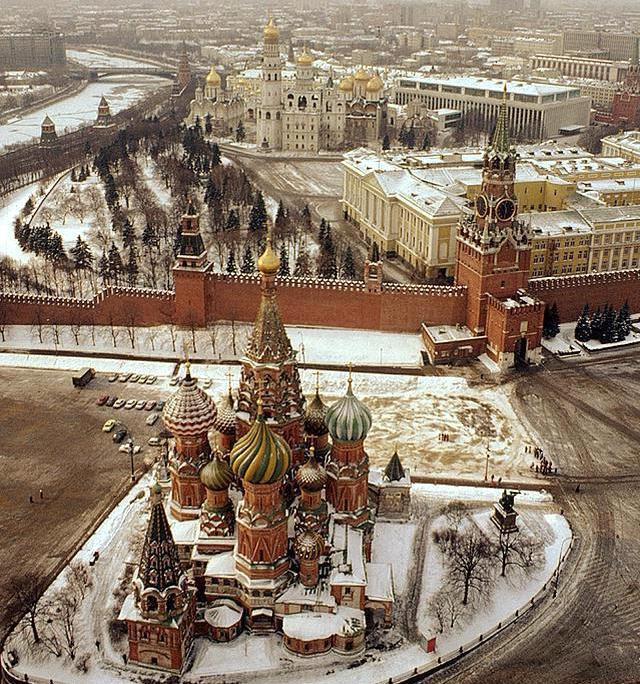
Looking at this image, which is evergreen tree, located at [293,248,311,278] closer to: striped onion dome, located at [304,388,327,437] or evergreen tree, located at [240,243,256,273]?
evergreen tree, located at [240,243,256,273]

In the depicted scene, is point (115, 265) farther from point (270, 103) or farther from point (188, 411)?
point (270, 103)

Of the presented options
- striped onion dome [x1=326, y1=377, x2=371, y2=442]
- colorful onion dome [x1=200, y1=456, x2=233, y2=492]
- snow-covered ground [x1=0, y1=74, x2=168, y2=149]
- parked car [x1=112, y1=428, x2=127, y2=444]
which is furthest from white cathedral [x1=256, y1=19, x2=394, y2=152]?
colorful onion dome [x1=200, y1=456, x2=233, y2=492]

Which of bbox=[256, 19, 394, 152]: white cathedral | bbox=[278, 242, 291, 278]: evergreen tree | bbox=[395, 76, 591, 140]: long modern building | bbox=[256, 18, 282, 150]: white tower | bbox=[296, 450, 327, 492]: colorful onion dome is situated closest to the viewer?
bbox=[296, 450, 327, 492]: colorful onion dome

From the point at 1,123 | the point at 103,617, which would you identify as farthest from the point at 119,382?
the point at 1,123

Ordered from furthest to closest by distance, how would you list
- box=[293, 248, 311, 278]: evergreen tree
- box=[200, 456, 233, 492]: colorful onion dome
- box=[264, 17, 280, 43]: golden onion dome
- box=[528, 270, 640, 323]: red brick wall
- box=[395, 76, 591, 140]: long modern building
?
box=[395, 76, 591, 140]: long modern building, box=[264, 17, 280, 43]: golden onion dome, box=[293, 248, 311, 278]: evergreen tree, box=[528, 270, 640, 323]: red brick wall, box=[200, 456, 233, 492]: colorful onion dome

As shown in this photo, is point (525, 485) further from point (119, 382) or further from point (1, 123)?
point (1, 123)

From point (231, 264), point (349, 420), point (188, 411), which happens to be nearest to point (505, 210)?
point (231, 264)

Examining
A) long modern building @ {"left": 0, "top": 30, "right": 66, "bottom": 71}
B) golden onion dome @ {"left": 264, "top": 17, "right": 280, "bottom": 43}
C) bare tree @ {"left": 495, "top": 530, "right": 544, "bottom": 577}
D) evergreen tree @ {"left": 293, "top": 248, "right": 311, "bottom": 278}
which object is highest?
golden onion dome @ {"left": 264, "top": 17, "right": 280, "bottom": 43}
